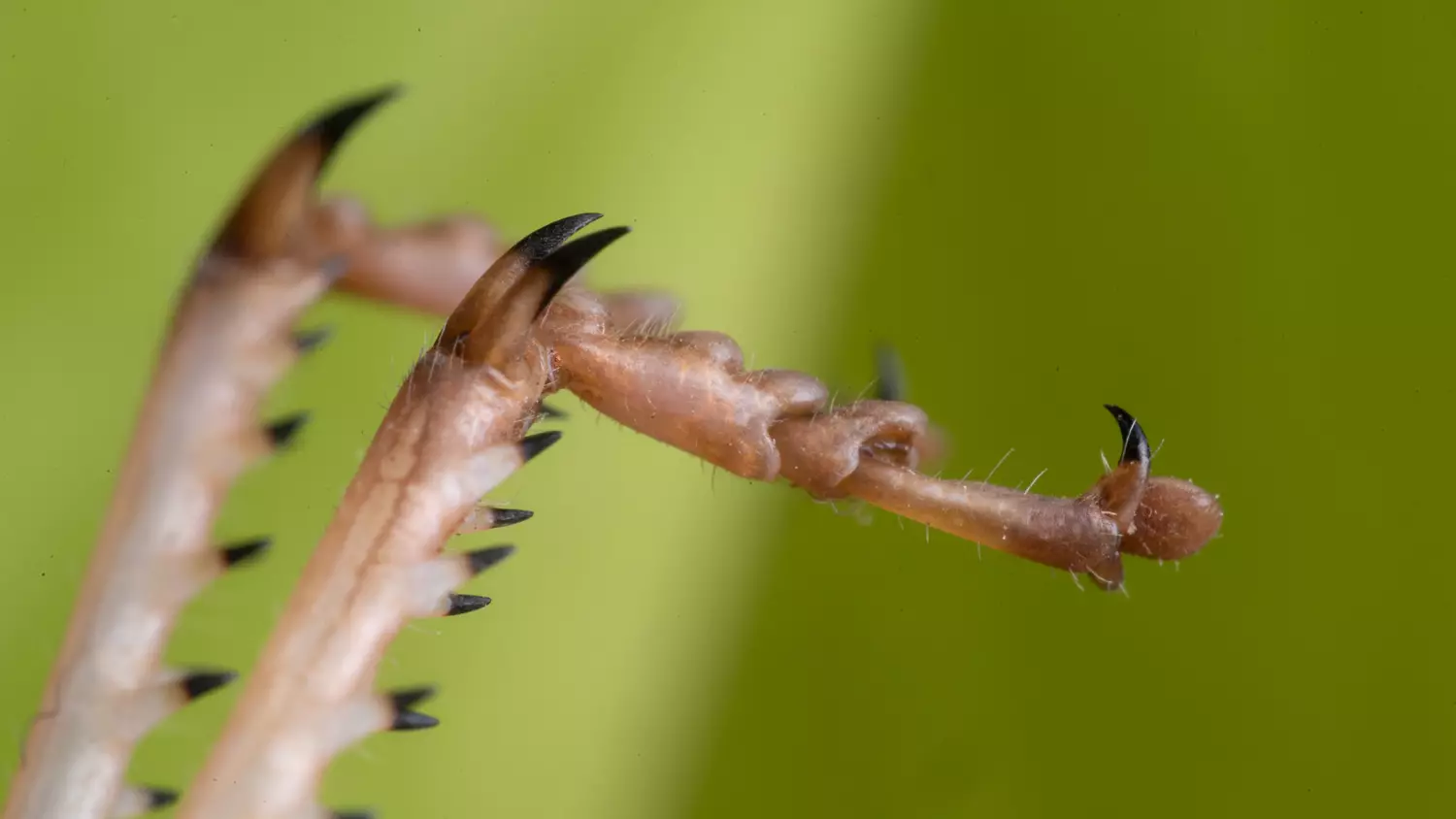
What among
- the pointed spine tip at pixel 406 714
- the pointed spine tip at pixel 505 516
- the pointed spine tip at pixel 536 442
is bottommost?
the pointed spine tip at pixel 406 714

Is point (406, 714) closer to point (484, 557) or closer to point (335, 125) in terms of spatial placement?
point (484, 557)

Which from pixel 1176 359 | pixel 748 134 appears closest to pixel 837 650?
pixel 1176 359

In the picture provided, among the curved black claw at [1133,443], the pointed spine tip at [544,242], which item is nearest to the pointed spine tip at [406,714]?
the pointed spine tip at [544,242]

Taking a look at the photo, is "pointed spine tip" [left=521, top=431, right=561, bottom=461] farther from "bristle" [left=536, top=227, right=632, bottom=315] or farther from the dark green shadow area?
the dark green shadow area

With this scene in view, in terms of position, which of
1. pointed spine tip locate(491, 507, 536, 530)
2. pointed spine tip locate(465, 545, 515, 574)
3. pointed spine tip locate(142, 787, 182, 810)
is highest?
pointed spine tip locate(491, 507, 536, 530)

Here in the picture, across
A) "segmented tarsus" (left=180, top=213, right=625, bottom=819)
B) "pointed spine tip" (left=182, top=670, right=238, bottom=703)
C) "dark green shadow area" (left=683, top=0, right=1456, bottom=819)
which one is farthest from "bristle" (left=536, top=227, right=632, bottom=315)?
"dark green shadow area" (left=683, top=0, right=1456, bottom=819)

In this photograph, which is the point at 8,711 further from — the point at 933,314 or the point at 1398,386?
the point at 1398,386

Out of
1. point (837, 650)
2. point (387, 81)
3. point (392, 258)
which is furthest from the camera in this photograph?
point (837, 650)

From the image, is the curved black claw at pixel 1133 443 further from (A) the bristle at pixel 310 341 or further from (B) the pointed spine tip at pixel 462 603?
(A) the bristle at pixel 310 341
